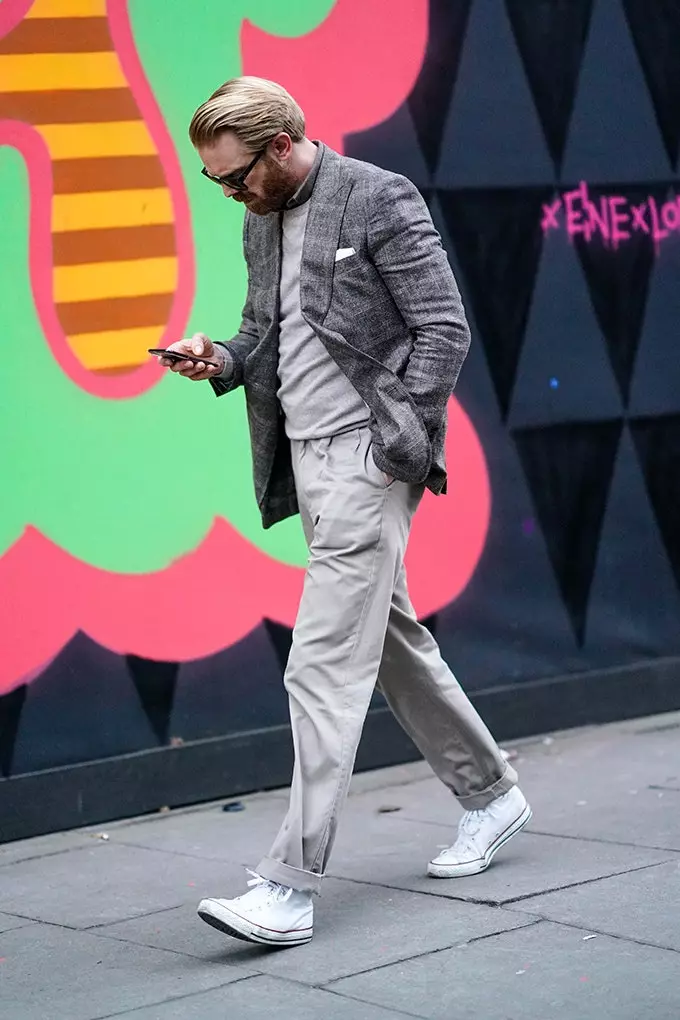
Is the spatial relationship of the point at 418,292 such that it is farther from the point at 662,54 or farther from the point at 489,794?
the point at 662,54

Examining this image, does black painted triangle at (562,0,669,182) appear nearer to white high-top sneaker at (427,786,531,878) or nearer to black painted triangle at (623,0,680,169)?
black painted triangle at (623,0,680,169)

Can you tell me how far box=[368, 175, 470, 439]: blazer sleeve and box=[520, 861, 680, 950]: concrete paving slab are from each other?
124 cm

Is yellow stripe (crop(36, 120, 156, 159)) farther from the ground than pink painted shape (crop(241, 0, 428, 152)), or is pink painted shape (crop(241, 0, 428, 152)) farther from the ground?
pink painted shape (crop(241, 0, 428, 152))

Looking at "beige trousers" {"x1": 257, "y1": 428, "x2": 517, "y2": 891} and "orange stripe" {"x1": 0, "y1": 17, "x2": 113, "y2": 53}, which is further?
"orange stripe" {"x1": 0, "y1": 17, "x2": 113, "y2": 53}

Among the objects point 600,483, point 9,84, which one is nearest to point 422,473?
point 9,84

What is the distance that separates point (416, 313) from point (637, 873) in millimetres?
1589

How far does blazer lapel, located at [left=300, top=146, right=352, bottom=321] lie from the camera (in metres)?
4.04

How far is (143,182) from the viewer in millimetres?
5379

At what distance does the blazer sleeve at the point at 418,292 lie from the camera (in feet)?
13.1

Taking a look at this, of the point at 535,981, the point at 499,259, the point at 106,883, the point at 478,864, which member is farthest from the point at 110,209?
the point at 535,981

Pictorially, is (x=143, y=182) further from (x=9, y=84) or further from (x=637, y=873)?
(x=637, y=873)

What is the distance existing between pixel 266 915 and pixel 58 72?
2750 millimetres

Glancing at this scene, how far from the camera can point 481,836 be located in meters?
4.46

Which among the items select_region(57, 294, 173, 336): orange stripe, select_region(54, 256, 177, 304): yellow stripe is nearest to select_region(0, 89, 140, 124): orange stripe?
select_region(54, 256, 177, 304): yellow stripe
